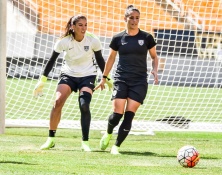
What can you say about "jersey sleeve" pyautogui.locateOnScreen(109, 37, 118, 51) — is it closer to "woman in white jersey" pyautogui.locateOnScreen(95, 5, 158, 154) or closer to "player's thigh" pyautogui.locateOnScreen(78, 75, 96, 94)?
"woman in white jersey" pyautogui.locateOnScreen(95, 5, 158, 154)

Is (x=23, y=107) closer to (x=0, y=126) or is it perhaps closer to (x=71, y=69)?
(x=0, y=126)

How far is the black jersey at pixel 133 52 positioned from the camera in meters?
9.80

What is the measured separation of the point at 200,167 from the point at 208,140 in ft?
11.3

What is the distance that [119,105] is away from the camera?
9.80m

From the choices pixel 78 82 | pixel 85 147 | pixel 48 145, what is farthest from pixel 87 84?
pixel 48 145

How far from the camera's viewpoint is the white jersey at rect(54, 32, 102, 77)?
33.3ft

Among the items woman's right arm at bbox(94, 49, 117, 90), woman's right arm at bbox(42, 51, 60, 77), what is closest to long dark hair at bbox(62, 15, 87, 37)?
woman's right arm at bbox(42, 51, 60, 77)

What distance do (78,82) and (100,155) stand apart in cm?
119

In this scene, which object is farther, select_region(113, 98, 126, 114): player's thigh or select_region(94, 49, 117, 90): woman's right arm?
select_region(94, 49, 117, 90): woman's right arm

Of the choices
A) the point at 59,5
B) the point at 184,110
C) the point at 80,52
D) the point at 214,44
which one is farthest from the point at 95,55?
the point at 214,44

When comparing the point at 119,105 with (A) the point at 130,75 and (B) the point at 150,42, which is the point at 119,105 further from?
(B) the point at 150,42

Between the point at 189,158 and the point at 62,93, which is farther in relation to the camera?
the point at 62,93

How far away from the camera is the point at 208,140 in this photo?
11.9m

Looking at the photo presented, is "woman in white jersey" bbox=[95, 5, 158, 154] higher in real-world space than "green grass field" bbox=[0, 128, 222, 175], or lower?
higher
